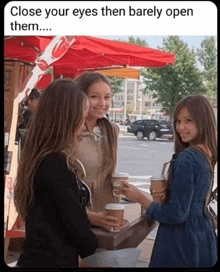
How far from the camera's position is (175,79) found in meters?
2.85

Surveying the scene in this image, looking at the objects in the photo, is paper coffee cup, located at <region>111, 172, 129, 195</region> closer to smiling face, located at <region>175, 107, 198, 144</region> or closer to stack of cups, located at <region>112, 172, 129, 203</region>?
stack of cups, located at <region>112, 172, 129, 203</region>

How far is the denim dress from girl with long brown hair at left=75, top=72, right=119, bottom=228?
0.32 metres

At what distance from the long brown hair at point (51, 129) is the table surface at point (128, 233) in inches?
10.5

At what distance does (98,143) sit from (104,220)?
38 cm

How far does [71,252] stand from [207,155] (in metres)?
0.51

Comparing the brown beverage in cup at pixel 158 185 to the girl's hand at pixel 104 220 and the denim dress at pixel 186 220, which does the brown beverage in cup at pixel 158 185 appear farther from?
the girl's hand at pixel 104 220

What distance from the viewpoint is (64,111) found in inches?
37.1

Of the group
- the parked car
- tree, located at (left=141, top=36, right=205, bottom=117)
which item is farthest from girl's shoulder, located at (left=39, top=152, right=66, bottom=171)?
tree, located at (left=141, top=36, right=205, bottom=117)

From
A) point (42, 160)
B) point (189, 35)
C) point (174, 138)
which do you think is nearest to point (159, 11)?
point (189, 35)

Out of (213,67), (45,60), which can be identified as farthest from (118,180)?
(45,60)

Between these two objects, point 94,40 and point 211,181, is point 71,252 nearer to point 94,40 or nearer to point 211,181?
point 211,181

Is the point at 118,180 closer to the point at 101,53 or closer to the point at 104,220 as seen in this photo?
the point at 104,220

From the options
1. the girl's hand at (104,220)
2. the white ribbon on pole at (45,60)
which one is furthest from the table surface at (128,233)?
the white ribbon on pole at (45,60)

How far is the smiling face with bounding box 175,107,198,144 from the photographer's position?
47.0 inches
